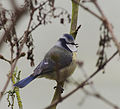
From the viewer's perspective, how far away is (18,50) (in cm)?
64

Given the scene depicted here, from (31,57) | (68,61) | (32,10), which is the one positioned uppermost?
(32,10)

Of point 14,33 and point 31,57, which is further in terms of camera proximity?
point 31,57

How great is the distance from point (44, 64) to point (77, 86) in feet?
3.10

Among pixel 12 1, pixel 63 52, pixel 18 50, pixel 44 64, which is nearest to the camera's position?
pixel 12 1

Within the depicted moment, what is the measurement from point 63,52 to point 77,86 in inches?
42.0

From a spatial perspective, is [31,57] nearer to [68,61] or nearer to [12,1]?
[12,1]

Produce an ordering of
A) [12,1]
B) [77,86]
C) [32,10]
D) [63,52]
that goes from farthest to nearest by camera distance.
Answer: [63,52] → [32,10] → [77,86] → [12,1]

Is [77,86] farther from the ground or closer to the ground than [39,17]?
closer to the ground

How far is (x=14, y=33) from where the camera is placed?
0.71 metres

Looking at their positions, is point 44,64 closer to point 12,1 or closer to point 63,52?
point 63,52

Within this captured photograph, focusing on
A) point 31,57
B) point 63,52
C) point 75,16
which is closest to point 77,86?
point 31,57

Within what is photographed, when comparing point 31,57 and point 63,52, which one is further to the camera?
point 63,52

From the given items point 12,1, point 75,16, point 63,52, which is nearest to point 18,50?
point 12,1

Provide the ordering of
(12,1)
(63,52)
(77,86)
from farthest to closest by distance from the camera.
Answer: (63,52)
(77,86)
(12,1)
